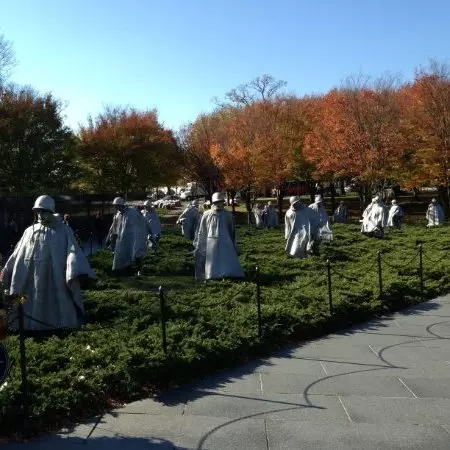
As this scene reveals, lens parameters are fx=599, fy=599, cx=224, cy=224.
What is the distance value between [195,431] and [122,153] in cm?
3407

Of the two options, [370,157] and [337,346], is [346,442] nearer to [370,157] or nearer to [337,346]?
[337,346]

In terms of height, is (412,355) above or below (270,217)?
below

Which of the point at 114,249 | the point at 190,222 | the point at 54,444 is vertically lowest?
the point at 54,444

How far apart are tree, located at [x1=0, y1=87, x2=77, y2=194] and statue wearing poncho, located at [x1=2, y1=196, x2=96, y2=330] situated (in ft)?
70.0

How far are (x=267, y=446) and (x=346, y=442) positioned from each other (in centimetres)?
62

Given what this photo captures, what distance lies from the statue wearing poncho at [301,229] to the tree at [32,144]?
15.6 meters

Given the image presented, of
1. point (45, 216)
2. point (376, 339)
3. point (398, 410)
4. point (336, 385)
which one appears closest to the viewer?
point (398, 410)

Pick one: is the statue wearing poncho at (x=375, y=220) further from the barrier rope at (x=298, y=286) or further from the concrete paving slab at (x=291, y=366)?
the concrete paving slab at (x=291, y=366)

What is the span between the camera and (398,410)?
5414mm

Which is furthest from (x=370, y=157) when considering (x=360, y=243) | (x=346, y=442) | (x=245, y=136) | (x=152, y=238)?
(x=346, y=442)

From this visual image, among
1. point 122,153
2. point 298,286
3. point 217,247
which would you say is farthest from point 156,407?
point 122,153

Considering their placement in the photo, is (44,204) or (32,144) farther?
(32,144)

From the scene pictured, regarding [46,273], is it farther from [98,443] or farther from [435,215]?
[435,215]

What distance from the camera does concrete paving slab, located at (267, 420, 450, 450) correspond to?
181 inches
